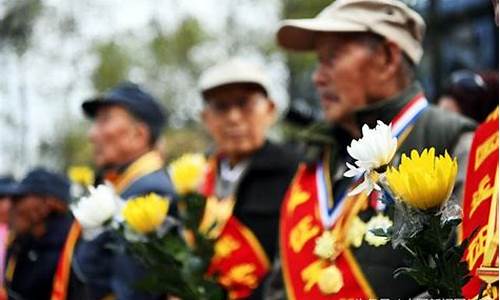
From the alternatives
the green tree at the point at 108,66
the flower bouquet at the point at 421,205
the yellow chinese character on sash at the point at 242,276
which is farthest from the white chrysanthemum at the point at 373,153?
the green tree at the point at 108,66

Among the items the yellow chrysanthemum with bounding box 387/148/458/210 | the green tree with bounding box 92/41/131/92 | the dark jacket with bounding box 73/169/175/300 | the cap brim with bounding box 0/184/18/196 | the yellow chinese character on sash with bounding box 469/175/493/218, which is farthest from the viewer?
the green tree with bounding box 92/41/131/92

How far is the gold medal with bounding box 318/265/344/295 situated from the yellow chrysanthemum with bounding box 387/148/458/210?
3.70 feet

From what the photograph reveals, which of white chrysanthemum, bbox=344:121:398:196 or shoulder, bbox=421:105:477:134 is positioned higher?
white chrysanthemum, bbox=344:121:398:196

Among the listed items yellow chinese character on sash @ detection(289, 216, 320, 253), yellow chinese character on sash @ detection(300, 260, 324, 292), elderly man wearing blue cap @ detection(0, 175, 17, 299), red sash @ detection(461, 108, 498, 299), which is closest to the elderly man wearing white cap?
yellow chinese character on sash @ detection(289, 216, 320, 253)

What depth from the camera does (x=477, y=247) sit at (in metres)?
2.12

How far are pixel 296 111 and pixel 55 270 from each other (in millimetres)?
1747

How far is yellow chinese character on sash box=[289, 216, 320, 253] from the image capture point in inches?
121

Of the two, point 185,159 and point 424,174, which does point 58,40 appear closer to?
point 185,159

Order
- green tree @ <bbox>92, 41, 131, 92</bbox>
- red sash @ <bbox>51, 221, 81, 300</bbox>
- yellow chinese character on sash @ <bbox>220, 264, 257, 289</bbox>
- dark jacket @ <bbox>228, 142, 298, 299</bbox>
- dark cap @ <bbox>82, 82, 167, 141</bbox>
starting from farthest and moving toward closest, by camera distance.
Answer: green tree @ <bbox>92, 41, 131, 92</bbox>, dark cap @ <bbox>82, 82, 167, 141</bbox>, red sash @ <bbox>51, 221, 81, 300</bbox>, dark jacket @ <bbox>228, 142, 298, 299</bbox>, yellow chinese character on sash @ <bbox>220, 264, 257, 289</bbox>

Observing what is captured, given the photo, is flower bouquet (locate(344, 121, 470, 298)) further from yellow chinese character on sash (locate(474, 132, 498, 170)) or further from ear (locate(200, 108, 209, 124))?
ear (locate(200, 108, 209, 124))

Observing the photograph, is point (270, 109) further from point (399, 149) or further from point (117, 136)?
point (399, 149)

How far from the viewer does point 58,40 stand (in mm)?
19469

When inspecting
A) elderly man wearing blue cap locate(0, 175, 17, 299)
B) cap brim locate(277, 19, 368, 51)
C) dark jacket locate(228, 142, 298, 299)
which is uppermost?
cap brim locate(277, 19, 368, 51)

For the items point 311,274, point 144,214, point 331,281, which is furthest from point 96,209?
point 331,281
